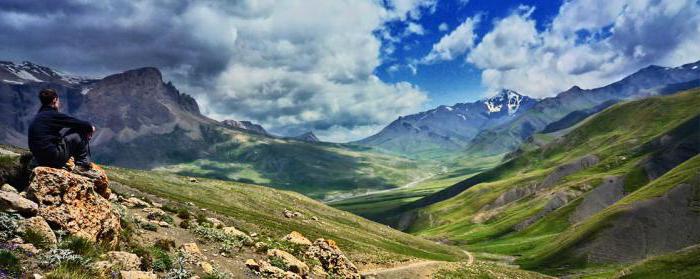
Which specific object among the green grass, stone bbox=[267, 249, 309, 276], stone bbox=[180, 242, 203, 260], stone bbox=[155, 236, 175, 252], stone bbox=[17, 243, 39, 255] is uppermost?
stone bbox=[17, 243, 39, 255]

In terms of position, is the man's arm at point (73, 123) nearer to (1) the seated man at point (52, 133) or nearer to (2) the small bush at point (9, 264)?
(1) the seated man at point (52, 133)

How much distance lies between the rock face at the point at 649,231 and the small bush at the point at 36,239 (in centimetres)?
14732

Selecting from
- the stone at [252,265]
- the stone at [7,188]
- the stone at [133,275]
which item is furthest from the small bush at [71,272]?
the stone at [252,265]

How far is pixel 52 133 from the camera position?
737 inches

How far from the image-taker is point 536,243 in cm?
18088

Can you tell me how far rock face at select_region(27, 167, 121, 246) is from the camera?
58.4 feet

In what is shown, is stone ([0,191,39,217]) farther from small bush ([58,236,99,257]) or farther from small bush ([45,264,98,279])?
small bush ([45,264,98,279])

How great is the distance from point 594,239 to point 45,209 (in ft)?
513

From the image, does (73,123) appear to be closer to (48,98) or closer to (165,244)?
(48,98)

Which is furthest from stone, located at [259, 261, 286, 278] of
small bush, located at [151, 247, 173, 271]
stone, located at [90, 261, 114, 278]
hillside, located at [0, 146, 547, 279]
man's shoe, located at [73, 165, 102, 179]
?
stone, located at [90, 261, 114, 278]

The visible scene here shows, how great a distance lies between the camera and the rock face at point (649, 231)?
430 feet

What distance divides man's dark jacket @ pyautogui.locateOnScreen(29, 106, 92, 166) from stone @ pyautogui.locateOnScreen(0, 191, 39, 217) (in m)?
2.14

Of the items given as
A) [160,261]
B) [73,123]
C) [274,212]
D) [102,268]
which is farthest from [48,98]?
[274,212]

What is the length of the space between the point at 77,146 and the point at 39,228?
5407 millimetres
